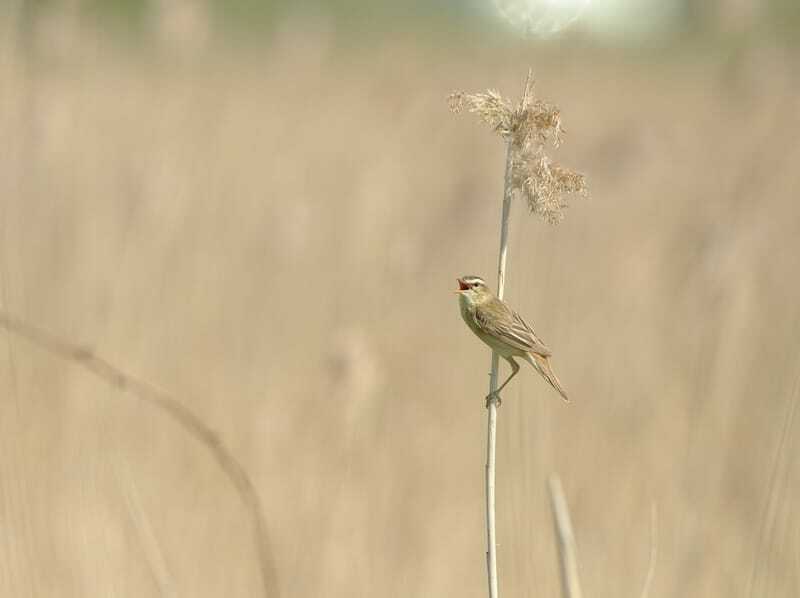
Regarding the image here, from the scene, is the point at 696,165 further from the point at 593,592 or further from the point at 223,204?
the point at 593,592

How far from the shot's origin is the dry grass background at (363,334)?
3008mm

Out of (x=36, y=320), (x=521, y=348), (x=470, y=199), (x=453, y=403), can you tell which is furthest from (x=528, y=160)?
(x=470, y=199)

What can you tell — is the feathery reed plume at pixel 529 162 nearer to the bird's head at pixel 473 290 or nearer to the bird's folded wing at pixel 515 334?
the bird's folded wing at pixel 515 334

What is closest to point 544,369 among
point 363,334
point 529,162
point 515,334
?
point 515,334

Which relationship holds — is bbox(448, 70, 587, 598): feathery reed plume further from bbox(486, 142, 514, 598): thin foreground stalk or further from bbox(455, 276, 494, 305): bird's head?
bbox(455, 276, 494, 305): bird's head

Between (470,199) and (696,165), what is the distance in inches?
48.9

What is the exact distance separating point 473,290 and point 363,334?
5.48 feet

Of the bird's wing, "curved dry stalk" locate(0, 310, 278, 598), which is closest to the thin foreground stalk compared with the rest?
"curved dry stalk" locate(0, 310, 278, 598)

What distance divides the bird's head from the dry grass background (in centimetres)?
32

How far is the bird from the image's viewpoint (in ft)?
6.73

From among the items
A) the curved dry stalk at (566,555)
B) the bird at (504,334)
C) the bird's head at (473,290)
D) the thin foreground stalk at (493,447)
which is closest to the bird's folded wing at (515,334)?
the bird at (504,334)

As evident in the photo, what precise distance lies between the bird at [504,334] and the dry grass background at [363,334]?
15 cm

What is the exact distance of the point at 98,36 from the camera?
11.3ft

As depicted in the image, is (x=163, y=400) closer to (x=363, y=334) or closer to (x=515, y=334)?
(x=515, y=334)
